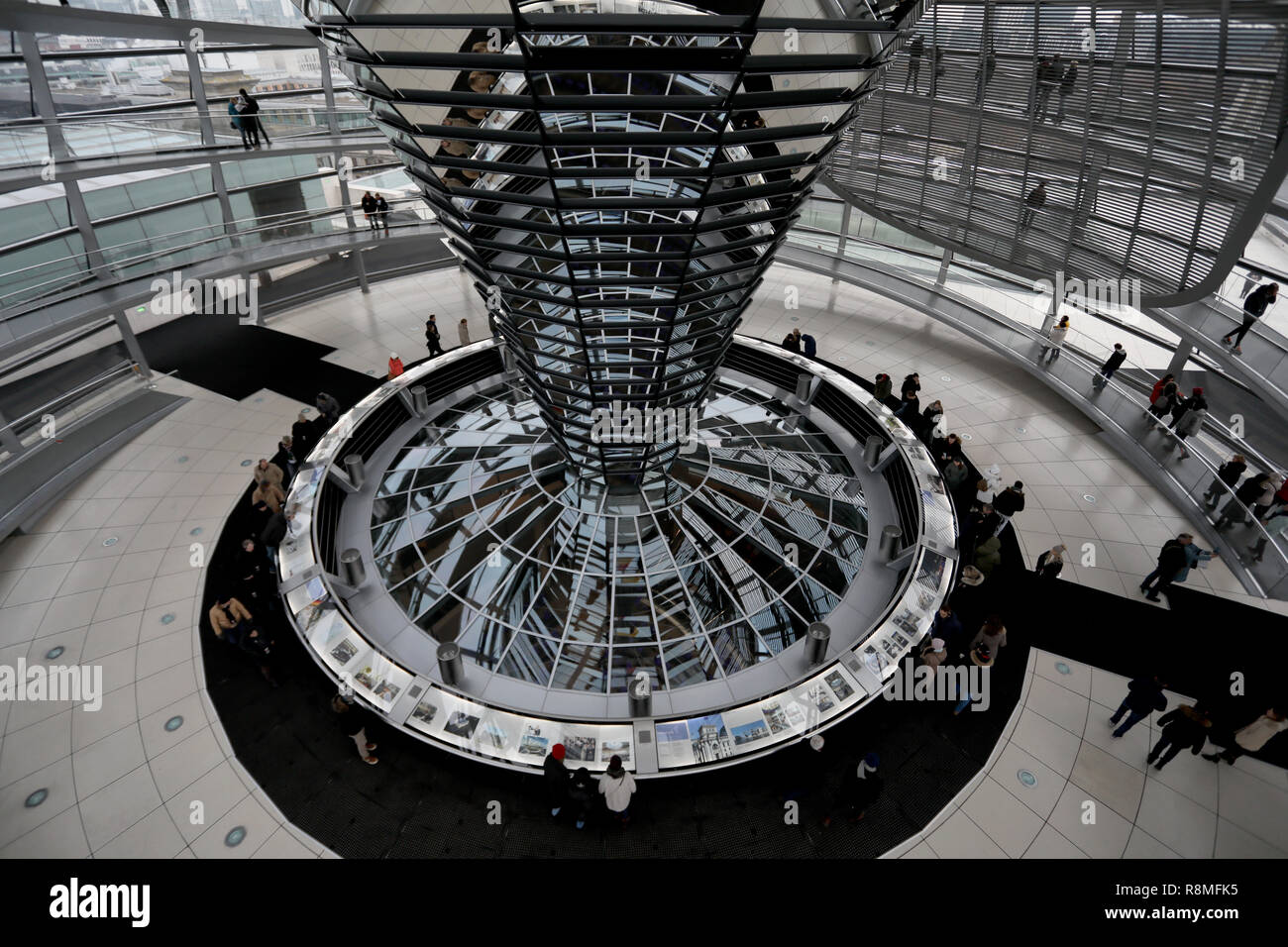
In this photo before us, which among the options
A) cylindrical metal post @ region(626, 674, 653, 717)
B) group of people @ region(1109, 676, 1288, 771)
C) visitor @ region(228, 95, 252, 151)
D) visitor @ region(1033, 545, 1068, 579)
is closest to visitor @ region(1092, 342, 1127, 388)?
visitor @ region(1033, 545, 1068, 579)

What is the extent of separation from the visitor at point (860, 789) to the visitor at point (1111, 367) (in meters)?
12.4

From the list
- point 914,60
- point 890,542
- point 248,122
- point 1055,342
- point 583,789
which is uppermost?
point 914,60

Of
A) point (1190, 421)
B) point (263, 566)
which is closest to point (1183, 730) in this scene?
point (1190, 421)

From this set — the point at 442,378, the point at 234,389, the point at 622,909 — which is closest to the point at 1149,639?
the point at 622,909

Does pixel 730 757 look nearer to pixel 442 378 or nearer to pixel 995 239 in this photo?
pixel 442 378

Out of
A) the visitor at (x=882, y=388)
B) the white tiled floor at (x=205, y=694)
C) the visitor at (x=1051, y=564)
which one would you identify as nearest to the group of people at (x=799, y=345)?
the visitor at (x=882, y=388)

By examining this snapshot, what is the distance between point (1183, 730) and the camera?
825 cm

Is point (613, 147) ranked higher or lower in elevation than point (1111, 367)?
Answer: higher

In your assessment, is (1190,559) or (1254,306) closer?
(1190,559)

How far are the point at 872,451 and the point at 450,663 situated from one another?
29.9 feet

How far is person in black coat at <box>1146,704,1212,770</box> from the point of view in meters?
8.12

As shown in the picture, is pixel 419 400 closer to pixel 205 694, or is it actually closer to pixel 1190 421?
pixel 205 694

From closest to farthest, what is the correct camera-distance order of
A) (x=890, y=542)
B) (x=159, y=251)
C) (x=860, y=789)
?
1. (x=860, y=789)
2. (x=890, y=542)
3. (x=159, y=251)

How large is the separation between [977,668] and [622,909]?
696 cm
